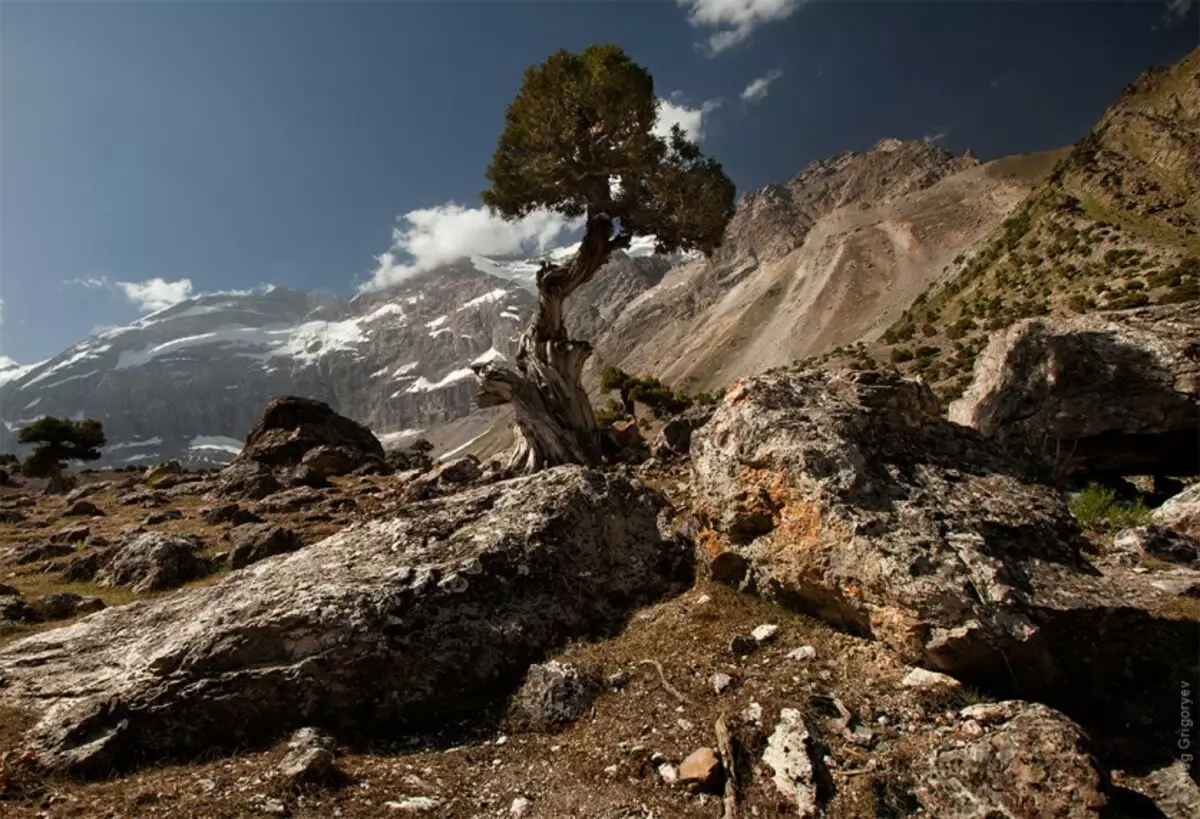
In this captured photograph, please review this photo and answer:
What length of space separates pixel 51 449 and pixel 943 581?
65.4 meters

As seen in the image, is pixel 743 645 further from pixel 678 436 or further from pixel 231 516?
pixel 231 516

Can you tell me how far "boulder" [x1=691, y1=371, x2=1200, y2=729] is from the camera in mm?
5980

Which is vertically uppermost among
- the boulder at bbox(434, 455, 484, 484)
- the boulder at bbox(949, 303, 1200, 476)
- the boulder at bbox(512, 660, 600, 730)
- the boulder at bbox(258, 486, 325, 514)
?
the boulder at bbox(258, 486, 325, 514)

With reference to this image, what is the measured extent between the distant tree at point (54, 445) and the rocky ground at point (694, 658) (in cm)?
5604

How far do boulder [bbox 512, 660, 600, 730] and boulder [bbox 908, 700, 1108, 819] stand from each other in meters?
3.13

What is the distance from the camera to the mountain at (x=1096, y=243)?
5319 cm

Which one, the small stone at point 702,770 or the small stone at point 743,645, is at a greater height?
the small stone at point 743,645

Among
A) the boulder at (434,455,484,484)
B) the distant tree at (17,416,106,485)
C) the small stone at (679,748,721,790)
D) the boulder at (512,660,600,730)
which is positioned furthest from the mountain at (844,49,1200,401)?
the distant tree at (17,416,106,485)

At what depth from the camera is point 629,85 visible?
24.3m

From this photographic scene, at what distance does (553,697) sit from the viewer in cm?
672

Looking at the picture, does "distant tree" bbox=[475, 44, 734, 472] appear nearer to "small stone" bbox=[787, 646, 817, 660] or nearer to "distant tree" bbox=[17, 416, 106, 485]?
"small stone" bbox=[787, 646, 817, 660]

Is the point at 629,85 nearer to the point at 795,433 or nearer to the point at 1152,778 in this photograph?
the point at 795,433

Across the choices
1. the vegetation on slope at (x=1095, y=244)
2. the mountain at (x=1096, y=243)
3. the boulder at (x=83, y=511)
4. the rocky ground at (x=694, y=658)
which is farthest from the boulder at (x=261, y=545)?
the vegetation on slope at (x=1095, y=244)

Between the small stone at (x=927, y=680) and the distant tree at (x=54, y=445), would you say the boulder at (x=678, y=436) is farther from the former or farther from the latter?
the distant tree at (x=54, y=445)
